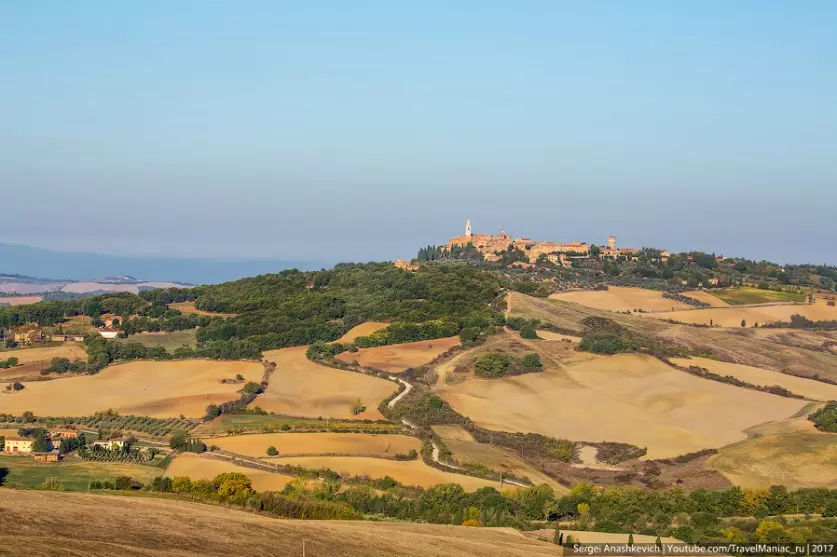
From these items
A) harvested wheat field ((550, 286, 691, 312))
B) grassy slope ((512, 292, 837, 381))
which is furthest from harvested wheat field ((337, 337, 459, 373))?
Result: harvested wheat field ((550, 286, 691, 312))

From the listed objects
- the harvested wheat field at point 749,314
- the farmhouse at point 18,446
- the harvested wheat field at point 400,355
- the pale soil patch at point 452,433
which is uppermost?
the harvested wheat field at point 749,314

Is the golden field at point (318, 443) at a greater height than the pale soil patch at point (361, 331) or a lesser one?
lesser

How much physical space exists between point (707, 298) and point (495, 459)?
217 ft

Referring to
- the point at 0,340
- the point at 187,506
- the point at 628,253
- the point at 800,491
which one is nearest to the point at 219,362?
the point at 0,340

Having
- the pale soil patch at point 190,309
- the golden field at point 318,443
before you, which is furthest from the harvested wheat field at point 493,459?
the pale soil patch at point 190,309

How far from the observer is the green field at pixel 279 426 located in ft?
182

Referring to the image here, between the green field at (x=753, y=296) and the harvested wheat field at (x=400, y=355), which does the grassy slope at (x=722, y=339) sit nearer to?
the harvested wheat field at (x=400, y=355)

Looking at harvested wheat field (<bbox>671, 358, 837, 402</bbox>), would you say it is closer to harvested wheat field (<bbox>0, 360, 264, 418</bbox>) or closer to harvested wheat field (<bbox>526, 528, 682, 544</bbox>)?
harvested wheat field (<bbox>0, 360, 264, 418</bbox>)

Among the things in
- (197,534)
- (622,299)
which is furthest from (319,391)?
(622,299)

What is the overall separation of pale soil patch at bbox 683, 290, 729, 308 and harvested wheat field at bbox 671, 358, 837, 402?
3124 centimetres

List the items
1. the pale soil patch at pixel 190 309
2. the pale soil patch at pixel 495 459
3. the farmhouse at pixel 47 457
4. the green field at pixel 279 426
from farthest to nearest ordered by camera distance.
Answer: the pale soil patch at pixel 190 309
the green field at pixel 279 426
the farmhouse at pixel 47 457
the pale soil patch at pixel 495 459

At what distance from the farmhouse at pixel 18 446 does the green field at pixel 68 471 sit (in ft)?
4.87

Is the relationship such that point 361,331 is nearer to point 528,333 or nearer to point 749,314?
point 528,333

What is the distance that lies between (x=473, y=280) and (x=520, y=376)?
29.8 metres
